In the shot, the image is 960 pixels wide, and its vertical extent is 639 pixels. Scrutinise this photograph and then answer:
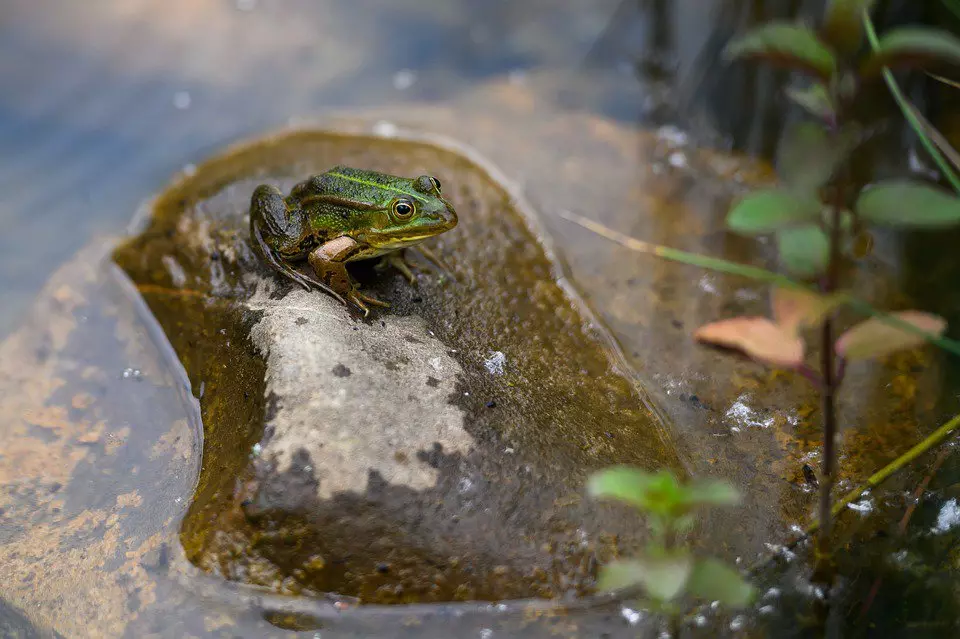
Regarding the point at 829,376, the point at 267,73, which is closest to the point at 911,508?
the point at 829,376

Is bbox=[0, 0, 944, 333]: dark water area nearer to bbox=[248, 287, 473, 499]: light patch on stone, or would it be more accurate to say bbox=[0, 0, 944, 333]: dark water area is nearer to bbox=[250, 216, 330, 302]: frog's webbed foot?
bbox=[250, 216, 330, 302]: frog's webbed foot

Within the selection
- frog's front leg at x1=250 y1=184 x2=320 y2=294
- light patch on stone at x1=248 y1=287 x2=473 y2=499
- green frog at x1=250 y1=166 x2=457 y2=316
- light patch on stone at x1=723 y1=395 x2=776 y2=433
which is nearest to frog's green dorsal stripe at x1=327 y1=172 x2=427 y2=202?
green frog at x1=250 y1=166 x2=457 y2=316

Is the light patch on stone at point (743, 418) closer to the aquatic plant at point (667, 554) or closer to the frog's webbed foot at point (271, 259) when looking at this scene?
the aquatic plant at point (667, 554)

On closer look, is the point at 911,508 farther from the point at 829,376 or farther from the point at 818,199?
the point at 818,199

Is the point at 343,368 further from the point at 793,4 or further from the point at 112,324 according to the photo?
the point at 793,4

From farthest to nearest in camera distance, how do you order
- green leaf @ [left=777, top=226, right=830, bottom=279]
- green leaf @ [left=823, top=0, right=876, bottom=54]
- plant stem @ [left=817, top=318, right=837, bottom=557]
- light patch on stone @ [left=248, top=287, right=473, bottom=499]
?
light patch on stone @ [left=248, top=287, right=473, bottom=499]
plant stem @ [left=817, top=318, right=837, bottom=557]
green leaf @ [left=777, top=226, right=830, bottom=279]
green leaf @ [left=823, top=0, right=876, bottom=54]

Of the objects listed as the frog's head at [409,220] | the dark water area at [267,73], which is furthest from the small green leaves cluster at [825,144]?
the dark water area at [267,73]
